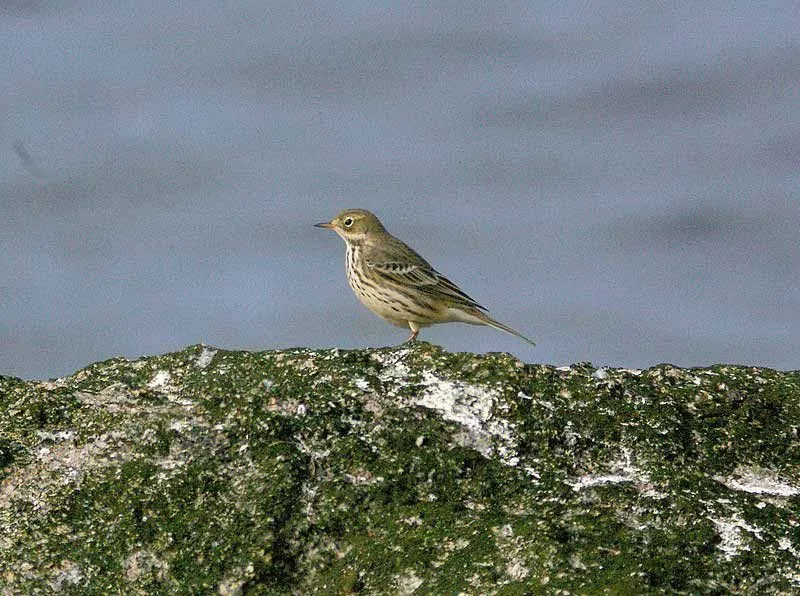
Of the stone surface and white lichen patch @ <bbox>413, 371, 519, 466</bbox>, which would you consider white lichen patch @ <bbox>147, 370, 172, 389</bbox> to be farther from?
white lichen patch @ <bbox>413, 371, 519, 466</bbox>

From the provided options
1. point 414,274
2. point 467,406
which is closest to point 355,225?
point 414,274

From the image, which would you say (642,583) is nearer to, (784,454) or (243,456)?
(784,454)

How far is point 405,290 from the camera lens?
11.4 m

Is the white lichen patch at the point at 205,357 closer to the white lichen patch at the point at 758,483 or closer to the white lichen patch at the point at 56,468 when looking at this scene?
the white lichen patch at the point at 56,468

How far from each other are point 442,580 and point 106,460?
1.70 metres

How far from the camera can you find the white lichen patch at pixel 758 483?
6148 millimetres

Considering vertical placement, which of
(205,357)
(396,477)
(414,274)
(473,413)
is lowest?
(396,477)

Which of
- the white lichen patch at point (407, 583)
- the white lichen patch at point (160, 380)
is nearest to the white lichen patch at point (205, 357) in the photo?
the white lichen patch at point (160, 380)

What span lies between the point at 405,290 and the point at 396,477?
5.36 m

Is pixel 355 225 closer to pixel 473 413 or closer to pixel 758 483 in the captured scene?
pixel 473 413

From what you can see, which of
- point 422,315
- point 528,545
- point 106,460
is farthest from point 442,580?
point 422,315

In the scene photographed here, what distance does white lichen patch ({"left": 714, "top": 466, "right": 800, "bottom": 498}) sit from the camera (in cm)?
615

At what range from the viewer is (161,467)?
628 centimetres

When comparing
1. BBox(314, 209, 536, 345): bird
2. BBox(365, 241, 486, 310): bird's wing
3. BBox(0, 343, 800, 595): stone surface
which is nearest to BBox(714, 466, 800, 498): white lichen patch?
BBox(0, 343, 800, 595): stone surface
